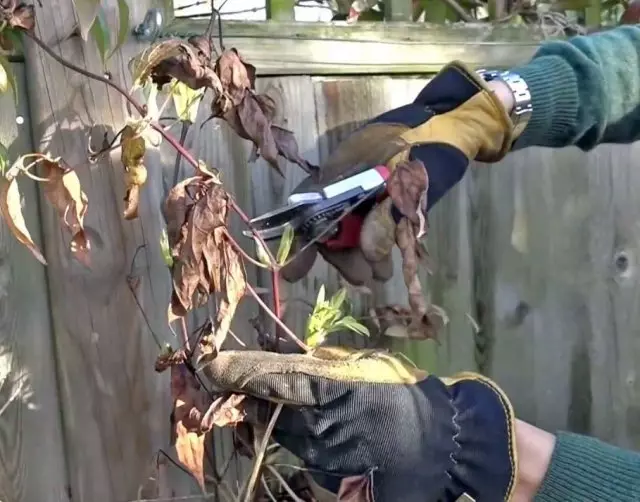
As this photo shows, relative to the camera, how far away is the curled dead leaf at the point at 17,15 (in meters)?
0.92

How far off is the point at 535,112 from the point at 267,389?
0.55m

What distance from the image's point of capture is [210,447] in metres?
1.21

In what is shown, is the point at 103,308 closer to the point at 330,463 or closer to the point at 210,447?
the point at 210,447

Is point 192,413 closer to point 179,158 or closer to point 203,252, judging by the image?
point 203,252

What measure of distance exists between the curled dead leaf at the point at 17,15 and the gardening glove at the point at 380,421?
0.43m

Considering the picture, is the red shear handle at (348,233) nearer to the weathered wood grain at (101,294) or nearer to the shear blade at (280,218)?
the shear blade at (280,218)

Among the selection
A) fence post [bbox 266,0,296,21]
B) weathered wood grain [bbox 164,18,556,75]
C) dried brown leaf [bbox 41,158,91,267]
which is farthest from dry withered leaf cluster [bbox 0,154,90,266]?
fence post [bbox 266,0,296,21]

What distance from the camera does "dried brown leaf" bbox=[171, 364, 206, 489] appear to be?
2.89 feet

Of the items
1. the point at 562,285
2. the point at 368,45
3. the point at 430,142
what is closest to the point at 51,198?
the point at 430,142

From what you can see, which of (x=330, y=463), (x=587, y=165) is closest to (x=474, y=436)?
(x=330, y=463)

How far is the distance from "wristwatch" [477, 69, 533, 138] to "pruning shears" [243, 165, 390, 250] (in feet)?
0.77

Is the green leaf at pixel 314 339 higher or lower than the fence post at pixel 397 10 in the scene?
lower

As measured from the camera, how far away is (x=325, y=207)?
97cm

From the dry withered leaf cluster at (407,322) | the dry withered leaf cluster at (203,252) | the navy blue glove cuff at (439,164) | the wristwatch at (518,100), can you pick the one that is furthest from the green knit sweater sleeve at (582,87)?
the dry withered leaf cluster at (203,252)
